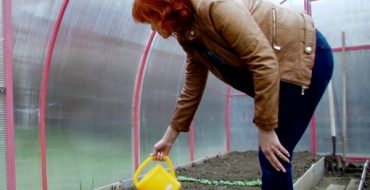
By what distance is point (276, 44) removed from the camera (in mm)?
1548

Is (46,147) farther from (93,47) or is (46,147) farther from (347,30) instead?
(347,30)

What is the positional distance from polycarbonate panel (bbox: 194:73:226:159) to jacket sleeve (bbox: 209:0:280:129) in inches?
202

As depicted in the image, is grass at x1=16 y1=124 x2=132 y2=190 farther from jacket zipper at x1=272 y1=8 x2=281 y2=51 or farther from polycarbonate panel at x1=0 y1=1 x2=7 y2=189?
jacket zipper at x1=272 y1=8 x2=281 y2=51

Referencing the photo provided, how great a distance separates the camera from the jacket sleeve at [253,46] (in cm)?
138

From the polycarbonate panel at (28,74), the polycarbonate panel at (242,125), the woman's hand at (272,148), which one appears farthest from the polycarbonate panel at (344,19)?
the woman's hand at (272,148)

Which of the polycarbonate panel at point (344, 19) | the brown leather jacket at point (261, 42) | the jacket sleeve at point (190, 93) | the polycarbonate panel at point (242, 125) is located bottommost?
the polycarbonate panel at point (242, 125)

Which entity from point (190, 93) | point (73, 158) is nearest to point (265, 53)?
point (190, 93)

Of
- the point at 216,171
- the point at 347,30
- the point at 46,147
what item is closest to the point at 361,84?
the point at 347,30

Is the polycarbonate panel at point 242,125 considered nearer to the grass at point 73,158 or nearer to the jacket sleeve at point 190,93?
the grass at point 73,158

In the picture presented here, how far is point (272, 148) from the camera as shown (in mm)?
1481

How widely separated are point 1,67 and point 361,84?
5388 millimetres

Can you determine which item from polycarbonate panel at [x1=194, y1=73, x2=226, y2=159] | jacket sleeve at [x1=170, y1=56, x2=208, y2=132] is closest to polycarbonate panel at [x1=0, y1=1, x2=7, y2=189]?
jacket sleeve at [x1=170, y1=56, x2=208, y2=132]

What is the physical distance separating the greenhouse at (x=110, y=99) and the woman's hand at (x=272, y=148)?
606 mm

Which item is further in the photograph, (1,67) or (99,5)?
(99,5)
